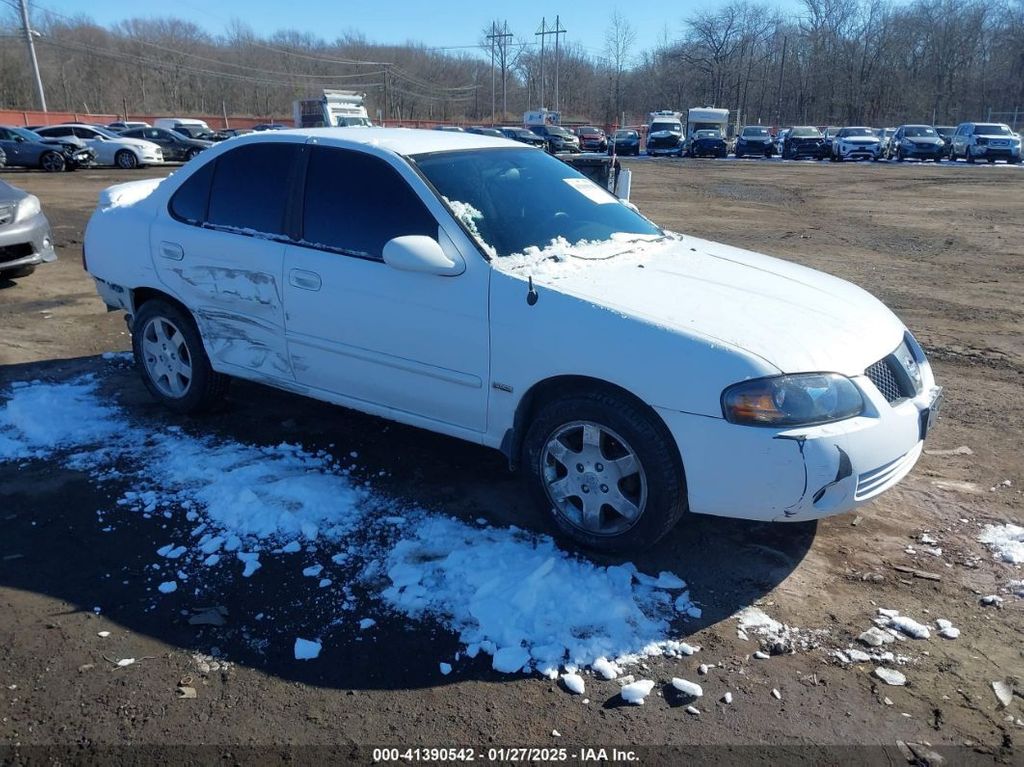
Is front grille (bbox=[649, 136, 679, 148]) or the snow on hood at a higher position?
the snow on hood

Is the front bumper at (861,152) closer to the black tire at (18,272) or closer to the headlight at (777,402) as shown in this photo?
the black tire at (18,272)

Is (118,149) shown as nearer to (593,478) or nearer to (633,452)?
(593,478)

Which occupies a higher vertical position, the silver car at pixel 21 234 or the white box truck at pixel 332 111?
the white box truck at pixel 332 111

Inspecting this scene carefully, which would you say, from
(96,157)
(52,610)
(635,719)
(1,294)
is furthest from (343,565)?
(96,157)

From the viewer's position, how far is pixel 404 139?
4.43m

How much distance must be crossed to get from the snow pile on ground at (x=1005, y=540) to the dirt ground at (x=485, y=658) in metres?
0.07

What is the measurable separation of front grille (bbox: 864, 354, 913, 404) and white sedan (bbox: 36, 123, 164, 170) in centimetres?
3015

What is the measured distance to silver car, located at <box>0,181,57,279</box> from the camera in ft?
26.9

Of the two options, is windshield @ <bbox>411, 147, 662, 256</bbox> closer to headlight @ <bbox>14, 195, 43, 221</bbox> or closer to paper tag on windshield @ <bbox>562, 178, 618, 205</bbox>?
paper tag on windshield @ <bbox>562, 178, 618, 205</bbox>

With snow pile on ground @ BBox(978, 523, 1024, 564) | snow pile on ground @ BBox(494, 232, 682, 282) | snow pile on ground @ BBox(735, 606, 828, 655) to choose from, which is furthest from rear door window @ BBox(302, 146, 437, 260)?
snow pile on ground @ BBox(978, 523, 1024, 564)

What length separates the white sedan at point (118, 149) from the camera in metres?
28.0

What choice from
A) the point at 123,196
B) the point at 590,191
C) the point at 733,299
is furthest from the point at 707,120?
the point at 733,299

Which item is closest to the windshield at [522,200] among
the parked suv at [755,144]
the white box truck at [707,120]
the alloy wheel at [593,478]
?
the alloy wheel at [593,478]

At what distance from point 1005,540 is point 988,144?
39242 mm
